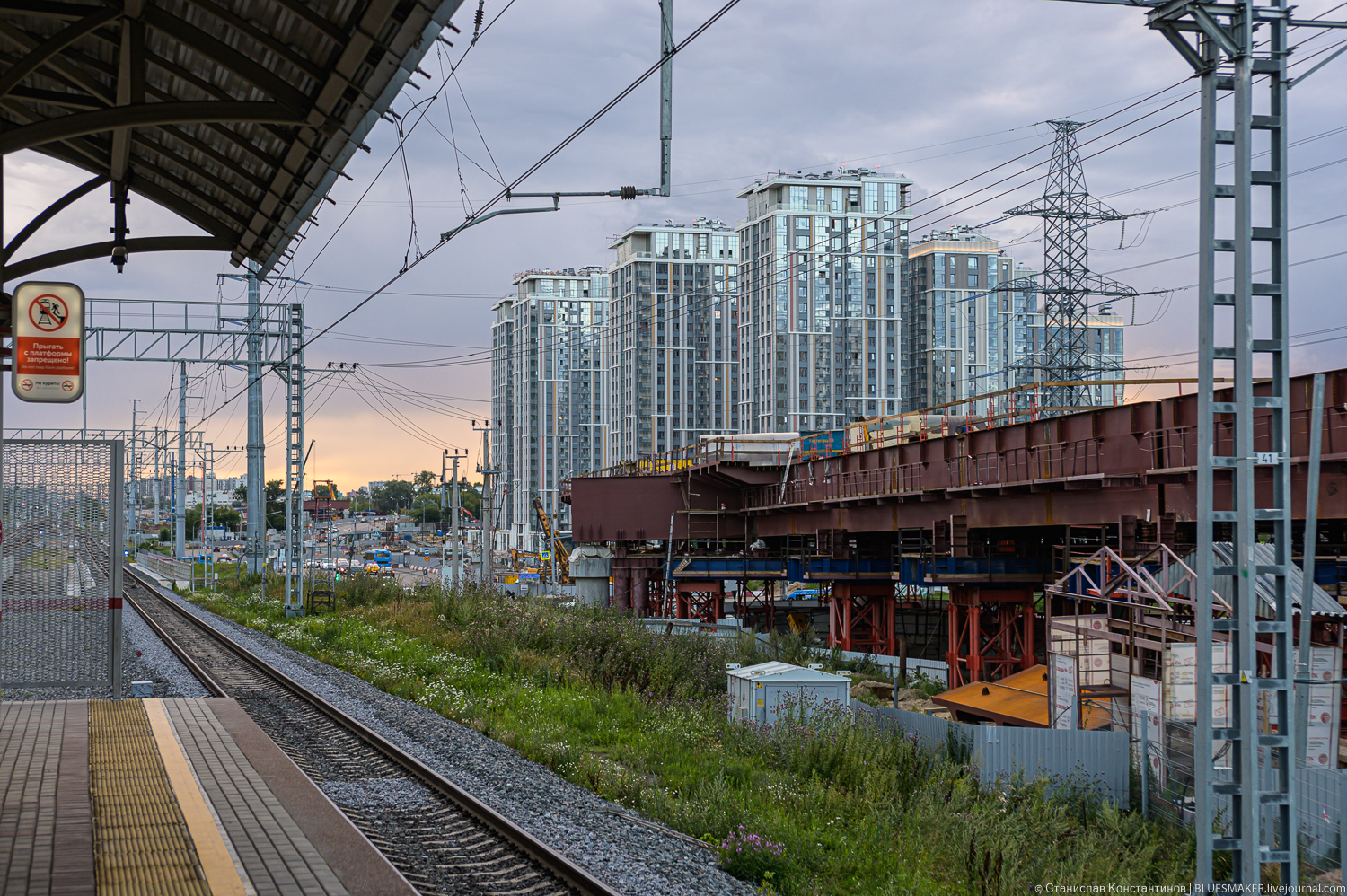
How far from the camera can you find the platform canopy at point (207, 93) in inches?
256

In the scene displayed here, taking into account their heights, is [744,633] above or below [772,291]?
below

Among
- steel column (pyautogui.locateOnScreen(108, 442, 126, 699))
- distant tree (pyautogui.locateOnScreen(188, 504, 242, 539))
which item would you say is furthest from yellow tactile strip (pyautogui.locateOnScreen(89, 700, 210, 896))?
distant tree (pyautogui.locateOnScreen(188, 504, 242, 539))

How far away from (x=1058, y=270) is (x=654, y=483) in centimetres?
1831

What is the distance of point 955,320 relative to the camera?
14975cm

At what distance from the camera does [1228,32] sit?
667cm

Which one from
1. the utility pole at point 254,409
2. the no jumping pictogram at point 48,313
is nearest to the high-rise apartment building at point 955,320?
the utility pole at point 254,409

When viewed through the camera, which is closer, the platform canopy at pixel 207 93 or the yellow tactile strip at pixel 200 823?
the yellow tactile strip at pixel 200 823

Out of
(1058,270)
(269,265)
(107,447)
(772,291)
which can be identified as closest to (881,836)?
(269,265)

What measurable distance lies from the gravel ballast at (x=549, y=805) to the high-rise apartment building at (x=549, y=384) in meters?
125

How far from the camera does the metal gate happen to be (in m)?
11.7

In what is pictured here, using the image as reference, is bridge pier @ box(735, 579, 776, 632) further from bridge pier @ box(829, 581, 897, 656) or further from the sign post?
the sign post

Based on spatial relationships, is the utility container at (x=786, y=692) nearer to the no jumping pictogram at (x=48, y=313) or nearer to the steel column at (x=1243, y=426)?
the steel column at (x=1243, y=426)

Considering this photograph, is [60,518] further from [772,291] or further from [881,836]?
[772,291]

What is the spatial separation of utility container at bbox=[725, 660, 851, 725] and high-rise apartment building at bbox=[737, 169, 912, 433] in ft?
325
